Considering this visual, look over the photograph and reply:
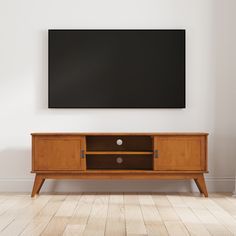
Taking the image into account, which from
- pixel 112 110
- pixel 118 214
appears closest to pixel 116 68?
pixel 112 110

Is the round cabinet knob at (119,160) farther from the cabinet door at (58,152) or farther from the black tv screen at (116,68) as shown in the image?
the black tv screen at (116,68)

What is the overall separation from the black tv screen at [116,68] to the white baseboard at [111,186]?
29.8 inches

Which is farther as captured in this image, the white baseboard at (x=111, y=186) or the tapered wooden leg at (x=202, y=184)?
the white baseboard at (x=111, y=186)

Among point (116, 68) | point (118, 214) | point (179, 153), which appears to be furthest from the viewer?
point (116, 68)

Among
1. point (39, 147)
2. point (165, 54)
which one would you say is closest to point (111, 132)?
point (39, 147)

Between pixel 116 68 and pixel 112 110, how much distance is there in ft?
1.37

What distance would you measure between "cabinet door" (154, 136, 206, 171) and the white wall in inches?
16.3

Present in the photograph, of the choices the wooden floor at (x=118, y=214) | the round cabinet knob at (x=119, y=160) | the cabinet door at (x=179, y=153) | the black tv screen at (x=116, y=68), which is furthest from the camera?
the black tv screen at (x=116, y=68)

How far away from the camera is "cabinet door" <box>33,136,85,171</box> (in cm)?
405

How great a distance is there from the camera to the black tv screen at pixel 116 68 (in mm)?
4402

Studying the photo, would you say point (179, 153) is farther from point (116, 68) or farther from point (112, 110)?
point (116, 68)

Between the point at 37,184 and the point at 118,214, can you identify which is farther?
the point at 37,184

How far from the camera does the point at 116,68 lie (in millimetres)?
4414

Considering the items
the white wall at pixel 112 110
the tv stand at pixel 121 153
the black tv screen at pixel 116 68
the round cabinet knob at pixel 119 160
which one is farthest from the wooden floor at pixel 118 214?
the black tv screen at pixel 116 68
